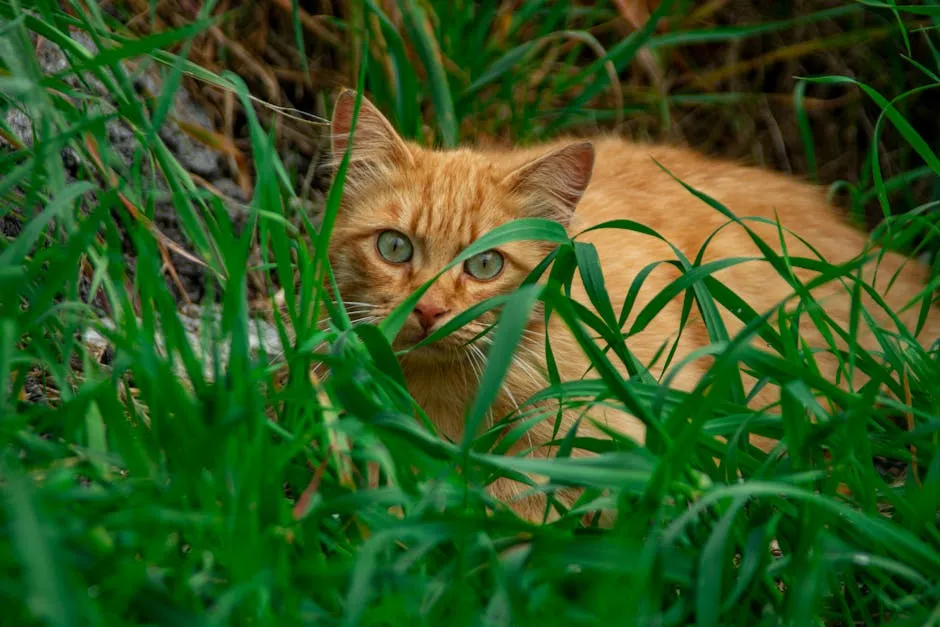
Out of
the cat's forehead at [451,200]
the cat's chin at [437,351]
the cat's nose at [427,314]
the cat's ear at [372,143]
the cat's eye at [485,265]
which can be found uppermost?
the cat's ear at [372,143]

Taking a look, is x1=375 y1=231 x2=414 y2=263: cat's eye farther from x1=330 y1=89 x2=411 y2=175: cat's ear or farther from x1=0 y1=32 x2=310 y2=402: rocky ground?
x1=0 y1=32 x2=310 y2=402: rocky ground

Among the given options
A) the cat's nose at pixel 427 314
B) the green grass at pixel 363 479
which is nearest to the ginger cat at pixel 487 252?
the cat's nose at pixel 427 314

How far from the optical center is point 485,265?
2.32 meters

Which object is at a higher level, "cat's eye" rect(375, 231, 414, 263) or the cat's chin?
"cat's eye" rect(375, 231, 414, 263)

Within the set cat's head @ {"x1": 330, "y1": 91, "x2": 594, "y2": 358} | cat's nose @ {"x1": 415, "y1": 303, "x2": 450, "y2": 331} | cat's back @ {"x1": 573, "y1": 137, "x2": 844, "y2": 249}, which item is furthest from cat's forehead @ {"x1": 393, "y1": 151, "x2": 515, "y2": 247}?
cat's back @ {"x1": 573, "y1": 137, "x2": 844, "y2": 249}

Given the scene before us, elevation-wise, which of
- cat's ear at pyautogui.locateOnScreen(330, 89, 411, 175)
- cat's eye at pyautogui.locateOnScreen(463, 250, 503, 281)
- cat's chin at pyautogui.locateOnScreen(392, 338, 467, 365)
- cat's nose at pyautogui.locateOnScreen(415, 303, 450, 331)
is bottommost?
cat's chin at pyautogui.locateOnScreen(392, 338, 467, 365)

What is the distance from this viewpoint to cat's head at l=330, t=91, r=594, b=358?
2.26 meters

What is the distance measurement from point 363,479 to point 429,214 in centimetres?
88

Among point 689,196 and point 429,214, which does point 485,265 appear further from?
point 689,196

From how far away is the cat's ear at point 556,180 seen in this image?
2389 mm

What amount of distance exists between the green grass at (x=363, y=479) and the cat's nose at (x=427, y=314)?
232 mm

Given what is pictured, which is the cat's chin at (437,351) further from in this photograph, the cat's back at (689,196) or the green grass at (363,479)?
the cat's back at (689,196)

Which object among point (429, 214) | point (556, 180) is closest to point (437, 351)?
point (429, 214)

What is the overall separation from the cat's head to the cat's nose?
0.03 metres
